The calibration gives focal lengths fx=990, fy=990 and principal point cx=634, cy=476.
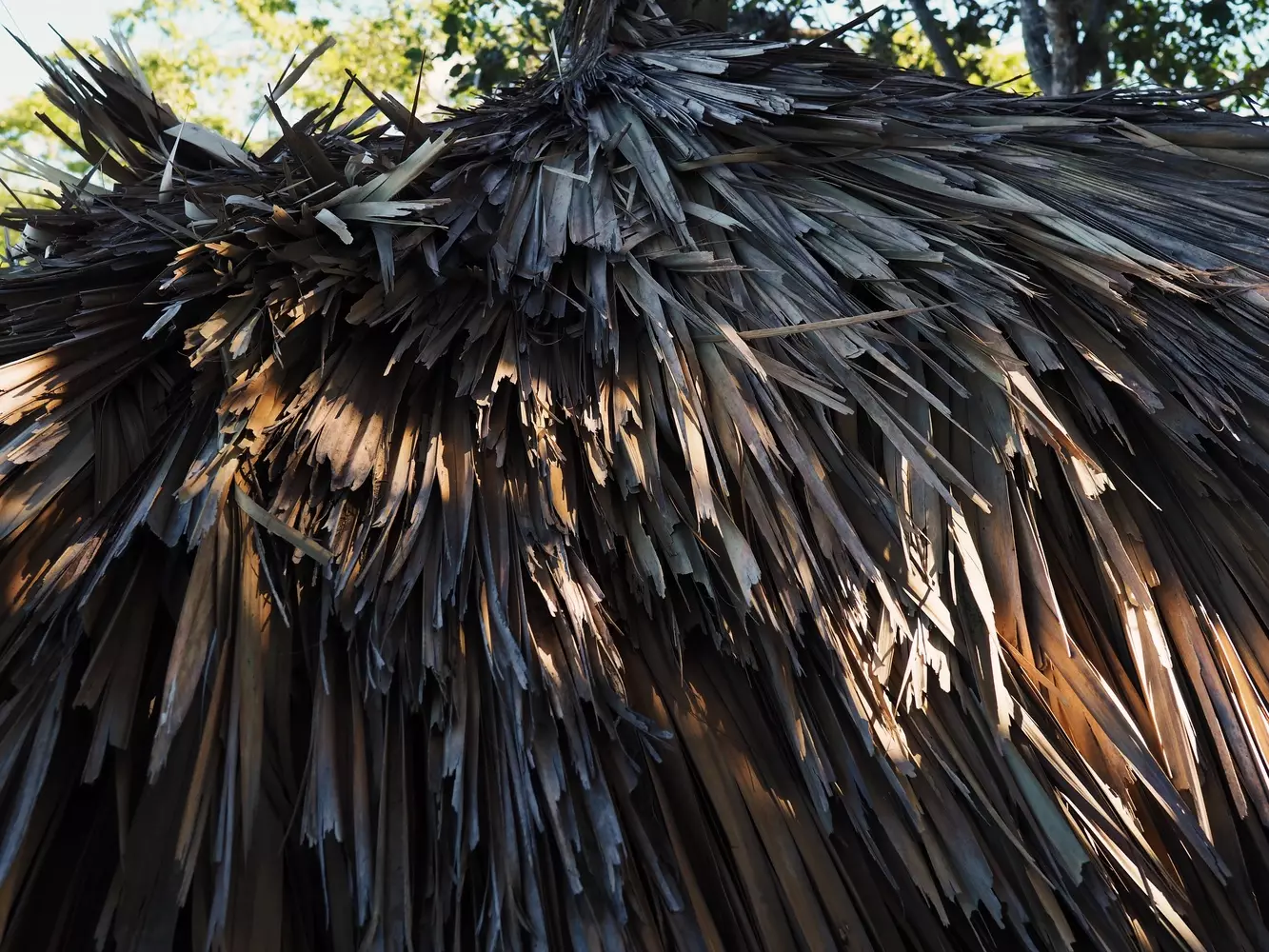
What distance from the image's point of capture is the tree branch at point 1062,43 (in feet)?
12.4

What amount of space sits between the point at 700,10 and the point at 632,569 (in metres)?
1.75

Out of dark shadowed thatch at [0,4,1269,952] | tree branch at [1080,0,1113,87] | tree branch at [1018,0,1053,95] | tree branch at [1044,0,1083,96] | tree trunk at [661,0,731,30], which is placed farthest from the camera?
tree branch at [1018,0,1053,95]

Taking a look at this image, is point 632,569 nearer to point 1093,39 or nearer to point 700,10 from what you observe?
point 700,10

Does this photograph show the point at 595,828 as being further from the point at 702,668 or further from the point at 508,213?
the point at 508,213

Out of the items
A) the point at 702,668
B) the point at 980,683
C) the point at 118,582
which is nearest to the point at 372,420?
the point at 118,582

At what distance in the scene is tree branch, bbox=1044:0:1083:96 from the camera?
3.78 meters

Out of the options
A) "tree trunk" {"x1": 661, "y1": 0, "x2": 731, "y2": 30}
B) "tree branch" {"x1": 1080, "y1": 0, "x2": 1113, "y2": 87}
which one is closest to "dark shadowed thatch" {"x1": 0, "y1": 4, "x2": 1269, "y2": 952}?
"tree trunk" {"x1": 661, "y1": 0, "x2": 731, "y2": 30}

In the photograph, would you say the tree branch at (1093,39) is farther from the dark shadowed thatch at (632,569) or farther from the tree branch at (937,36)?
the dark shadowed thatch at (632,569)

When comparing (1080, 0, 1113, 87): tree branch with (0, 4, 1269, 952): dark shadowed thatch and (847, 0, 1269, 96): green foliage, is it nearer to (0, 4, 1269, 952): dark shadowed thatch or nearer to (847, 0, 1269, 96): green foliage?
(847, 0, 1269, 96): green foliage

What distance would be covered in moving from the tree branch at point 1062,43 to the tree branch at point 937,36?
15.4 inches

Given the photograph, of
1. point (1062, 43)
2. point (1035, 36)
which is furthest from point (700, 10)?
point (1035, 36)

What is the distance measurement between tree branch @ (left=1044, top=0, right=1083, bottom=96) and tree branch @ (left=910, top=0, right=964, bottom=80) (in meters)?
0.39

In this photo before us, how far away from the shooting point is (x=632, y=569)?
1.28 m

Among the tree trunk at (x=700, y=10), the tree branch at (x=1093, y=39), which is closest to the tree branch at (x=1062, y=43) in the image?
the tree branch at (x=1093, y=39)
